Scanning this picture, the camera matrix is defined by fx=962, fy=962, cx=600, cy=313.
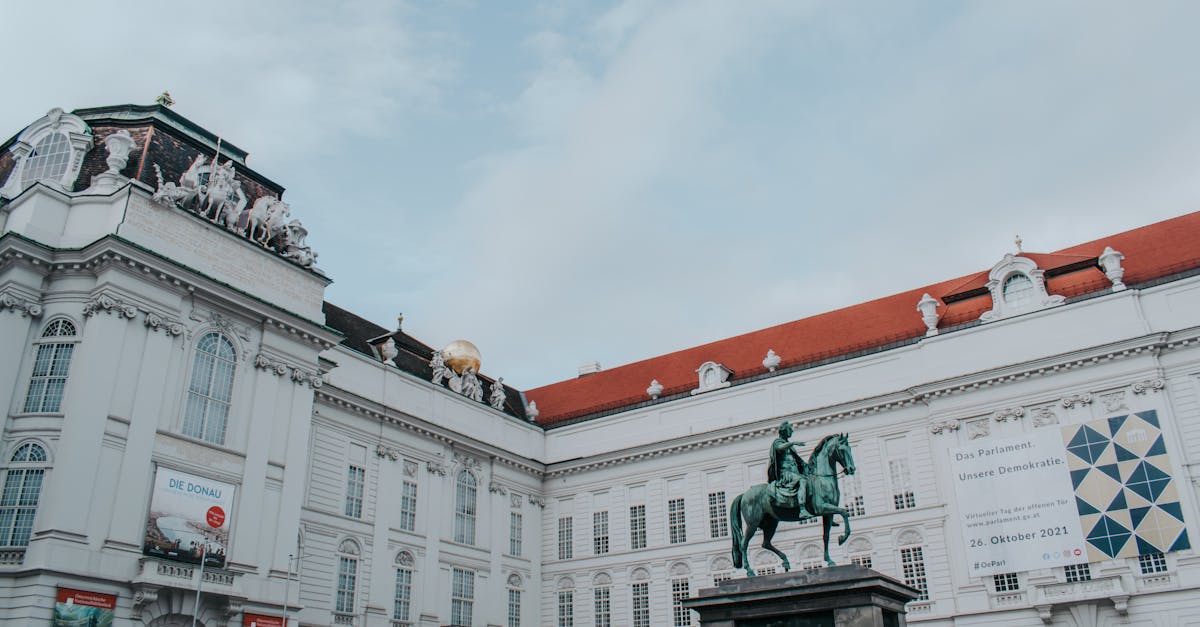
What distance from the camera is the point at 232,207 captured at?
3109 cm

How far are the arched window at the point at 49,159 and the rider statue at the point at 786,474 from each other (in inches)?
905

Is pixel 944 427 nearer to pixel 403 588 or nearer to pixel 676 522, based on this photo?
pixel 676 522

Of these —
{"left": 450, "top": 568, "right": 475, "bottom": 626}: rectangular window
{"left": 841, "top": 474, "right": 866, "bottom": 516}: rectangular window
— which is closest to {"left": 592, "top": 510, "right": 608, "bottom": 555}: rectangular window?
{"left": 450, "top": 568, "right": 475, "bottom": 626}: rectangular window

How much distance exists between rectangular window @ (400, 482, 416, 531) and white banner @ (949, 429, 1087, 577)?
811 inches

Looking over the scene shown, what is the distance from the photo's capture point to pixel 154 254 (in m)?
27.4

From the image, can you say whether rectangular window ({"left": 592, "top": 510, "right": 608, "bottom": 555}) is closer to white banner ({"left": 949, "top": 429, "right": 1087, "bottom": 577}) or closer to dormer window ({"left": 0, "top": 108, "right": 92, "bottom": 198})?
white banner ({"left": 949, "top": 429, "right": 1087, "bottom": 577})

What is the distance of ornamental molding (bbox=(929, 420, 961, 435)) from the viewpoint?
35531 mm

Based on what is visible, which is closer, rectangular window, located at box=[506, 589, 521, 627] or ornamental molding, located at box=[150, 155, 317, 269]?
ornamental molding, located at box=[150, 155, 317, 269]

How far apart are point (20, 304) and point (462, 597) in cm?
2015

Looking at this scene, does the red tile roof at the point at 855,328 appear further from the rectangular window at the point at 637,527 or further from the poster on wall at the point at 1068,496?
the poster on wall at the point at 1068,496

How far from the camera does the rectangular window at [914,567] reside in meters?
34.9

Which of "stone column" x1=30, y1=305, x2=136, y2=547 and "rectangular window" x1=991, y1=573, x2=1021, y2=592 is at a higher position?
"stone column" x1=30, y1=305, x2=136, y2=547

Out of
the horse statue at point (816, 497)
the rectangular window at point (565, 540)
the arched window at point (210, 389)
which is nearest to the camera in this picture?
the horse statue at point (816, 497)

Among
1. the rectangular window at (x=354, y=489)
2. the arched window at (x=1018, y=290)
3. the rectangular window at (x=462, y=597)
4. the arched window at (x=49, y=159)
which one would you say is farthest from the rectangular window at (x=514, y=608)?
the arched window at (x=49, y=159)
